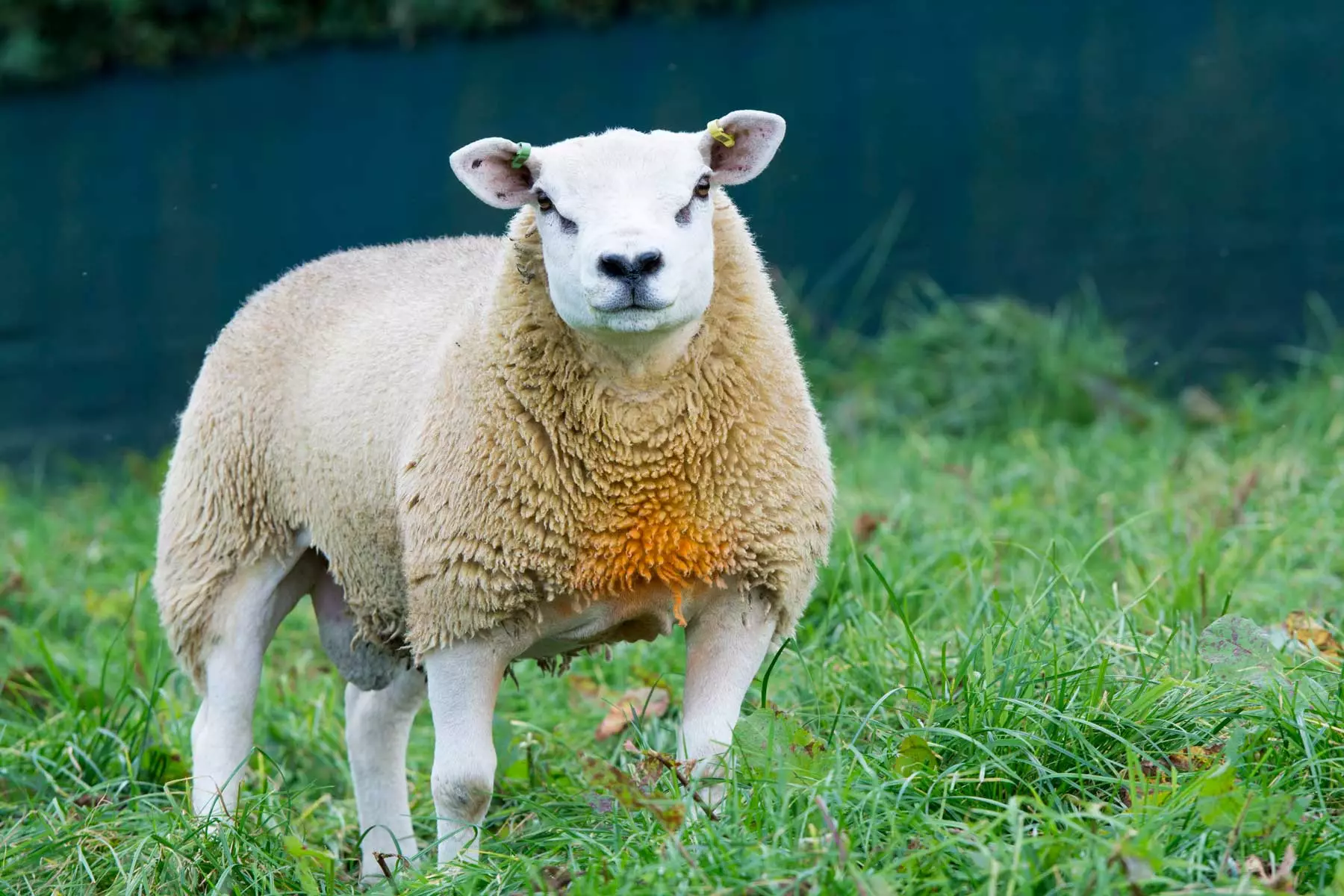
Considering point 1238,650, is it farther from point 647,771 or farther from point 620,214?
point 620,214

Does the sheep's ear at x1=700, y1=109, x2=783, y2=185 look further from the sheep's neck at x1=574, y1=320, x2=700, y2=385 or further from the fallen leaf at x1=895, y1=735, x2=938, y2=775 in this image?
the fallen leaf at x1=895, y1=735, x2=938, y2=775

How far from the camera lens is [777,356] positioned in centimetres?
346

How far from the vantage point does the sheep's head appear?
3029 millimetres

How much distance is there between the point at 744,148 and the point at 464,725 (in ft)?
4.54

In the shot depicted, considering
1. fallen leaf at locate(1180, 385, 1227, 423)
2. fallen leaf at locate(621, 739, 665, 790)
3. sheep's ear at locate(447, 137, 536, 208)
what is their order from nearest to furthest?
fallen leaf at locate(621, 739, 665, 790), sheep's ear at locate(447, 137, 536, 208), fallen leaf at locate(1180, 385, 1227, 423)

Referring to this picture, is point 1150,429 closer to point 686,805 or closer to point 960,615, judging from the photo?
point 960,615

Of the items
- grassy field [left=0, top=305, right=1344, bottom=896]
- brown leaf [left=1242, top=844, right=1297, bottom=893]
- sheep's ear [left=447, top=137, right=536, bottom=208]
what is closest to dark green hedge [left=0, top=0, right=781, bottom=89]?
grassy field [left=0, top=305, right=1344, bottom=896]

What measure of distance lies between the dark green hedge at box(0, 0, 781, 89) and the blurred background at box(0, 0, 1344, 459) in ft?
0.07

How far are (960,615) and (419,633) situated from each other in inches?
61.6

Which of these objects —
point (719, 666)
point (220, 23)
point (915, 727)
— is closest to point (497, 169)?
point (719, 666)

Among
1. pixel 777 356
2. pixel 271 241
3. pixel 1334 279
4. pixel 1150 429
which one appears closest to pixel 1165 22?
pixel 1334 279

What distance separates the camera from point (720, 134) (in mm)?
3406

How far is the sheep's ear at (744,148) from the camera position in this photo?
11.3ft

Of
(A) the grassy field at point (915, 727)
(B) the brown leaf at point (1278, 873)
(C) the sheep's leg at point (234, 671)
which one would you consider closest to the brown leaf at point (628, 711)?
(A) the grassy field at point (915, 727)
